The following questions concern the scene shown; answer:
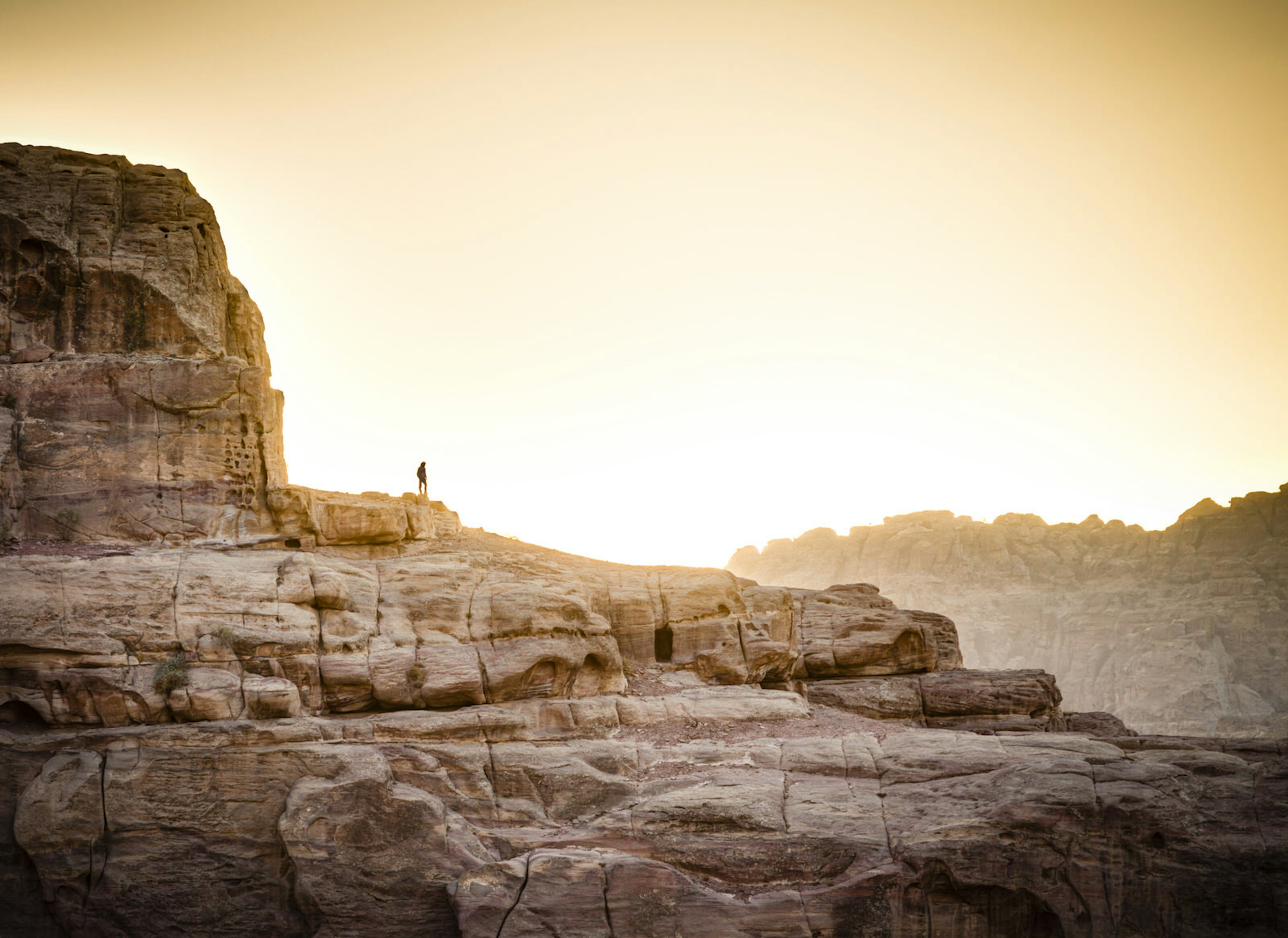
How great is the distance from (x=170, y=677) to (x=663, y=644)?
14295 millimetres

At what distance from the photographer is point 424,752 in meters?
22.5

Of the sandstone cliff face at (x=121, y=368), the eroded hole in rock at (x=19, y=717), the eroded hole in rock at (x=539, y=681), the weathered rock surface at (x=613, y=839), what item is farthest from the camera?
the sandstone cliff face at (x=121, y=368)

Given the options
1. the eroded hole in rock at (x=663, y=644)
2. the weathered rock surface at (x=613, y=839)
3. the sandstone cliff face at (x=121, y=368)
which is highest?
the sandstone cliff face at (x=121, y=368)

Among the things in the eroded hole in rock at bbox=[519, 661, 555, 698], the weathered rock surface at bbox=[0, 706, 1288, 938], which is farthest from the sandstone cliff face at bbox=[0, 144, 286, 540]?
the eroded hole in rock at bbox=[519, 661, 555, 698]

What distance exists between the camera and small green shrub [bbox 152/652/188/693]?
22.2m

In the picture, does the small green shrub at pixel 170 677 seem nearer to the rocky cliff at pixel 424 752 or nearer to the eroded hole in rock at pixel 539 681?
the rocky cliff at pixel 424 752

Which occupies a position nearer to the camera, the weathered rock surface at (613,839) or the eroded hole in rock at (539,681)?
the weathered rock surface at (613,839)

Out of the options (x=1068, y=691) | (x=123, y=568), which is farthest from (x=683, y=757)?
(x=1068, y=691)

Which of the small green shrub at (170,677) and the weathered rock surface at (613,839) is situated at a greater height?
the small green shrub at (170,677)

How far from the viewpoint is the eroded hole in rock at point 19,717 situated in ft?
72.9

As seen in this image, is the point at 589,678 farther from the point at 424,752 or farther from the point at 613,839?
the point at 613,839

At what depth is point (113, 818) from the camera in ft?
68.9

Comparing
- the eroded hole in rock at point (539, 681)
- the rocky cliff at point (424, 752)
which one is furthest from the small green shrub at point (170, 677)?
the eroded hole in rock at point (539, 681)

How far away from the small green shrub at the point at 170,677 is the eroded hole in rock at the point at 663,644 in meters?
13.6
